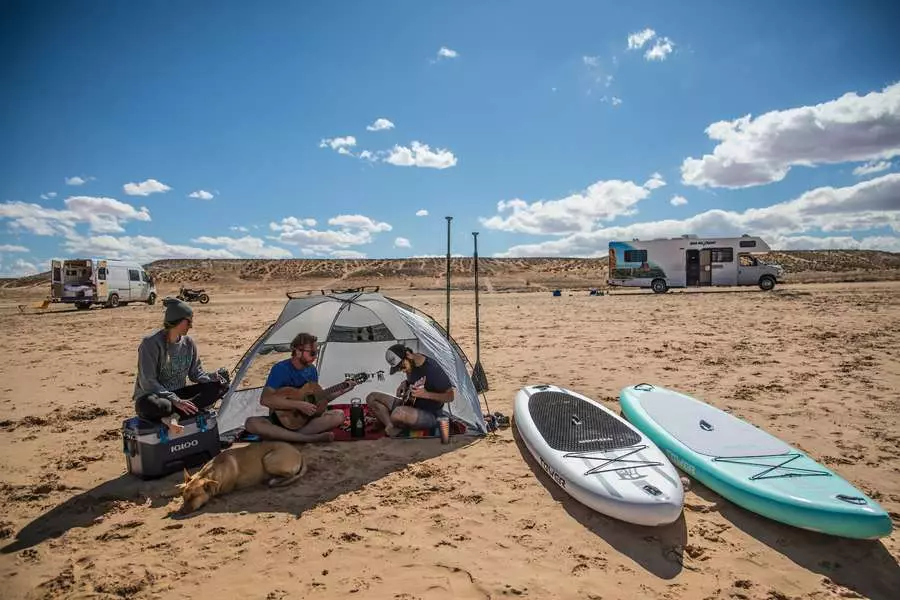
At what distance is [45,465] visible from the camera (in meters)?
5.07

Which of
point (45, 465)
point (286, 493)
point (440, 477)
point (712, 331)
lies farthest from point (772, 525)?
point (712, 331)

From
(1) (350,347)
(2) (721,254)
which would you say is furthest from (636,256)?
(1) (350,347)

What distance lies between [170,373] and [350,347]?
93.8 inches

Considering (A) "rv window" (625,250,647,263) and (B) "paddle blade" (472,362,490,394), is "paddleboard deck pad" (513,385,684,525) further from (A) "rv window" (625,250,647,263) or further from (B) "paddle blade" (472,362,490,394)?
(A) "rv window" (625,250,647,263)

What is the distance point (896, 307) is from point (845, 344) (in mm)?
7877

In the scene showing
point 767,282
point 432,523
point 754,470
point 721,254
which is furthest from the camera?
point 721,254

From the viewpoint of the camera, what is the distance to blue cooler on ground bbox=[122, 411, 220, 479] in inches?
178

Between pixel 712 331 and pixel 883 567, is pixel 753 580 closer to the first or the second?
pixel 883 567

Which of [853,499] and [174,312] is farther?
[174,312]

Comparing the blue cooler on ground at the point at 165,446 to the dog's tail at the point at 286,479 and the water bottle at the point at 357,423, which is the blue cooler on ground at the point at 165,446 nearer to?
the dog's tail at the point at 286,479

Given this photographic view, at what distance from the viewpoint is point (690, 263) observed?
2466 cm

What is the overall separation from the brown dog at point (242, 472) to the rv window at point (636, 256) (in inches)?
949

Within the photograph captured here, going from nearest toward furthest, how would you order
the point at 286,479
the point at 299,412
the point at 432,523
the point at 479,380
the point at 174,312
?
the point at 432,523 → the point at 286,479 → the point at 174,312 → the point at 299,412 → the point at 479,380

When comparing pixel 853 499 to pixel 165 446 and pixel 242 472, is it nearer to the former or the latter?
pixel 242 472
